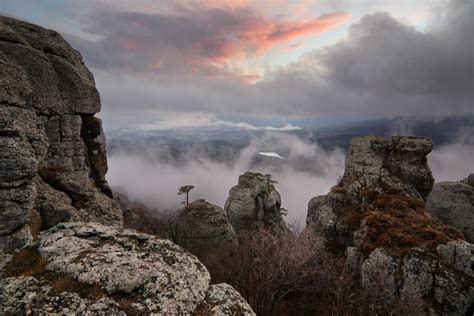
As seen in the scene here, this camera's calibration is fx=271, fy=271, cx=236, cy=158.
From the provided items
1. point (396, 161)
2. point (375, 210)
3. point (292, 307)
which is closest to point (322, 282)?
point (292, 307)

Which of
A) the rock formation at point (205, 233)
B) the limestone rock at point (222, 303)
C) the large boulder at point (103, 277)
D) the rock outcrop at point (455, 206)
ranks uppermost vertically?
the large boulder at point (103, 277)

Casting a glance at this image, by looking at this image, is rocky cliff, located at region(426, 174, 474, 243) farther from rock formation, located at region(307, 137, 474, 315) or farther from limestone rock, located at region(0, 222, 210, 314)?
limestone rock, located at region(0, 222, 210, 314)

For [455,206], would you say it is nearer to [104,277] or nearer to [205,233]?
[205,233]

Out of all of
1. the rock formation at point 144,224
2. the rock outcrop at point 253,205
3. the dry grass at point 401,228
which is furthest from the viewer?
the rock outcrop at point 253,205

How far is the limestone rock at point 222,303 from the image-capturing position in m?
8.02

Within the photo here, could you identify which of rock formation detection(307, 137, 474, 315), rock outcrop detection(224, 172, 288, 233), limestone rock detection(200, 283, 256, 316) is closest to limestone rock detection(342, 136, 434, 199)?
rock formation detection(307, 137, 474, 315)

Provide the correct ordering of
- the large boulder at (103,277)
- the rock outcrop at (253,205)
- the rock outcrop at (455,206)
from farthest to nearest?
the rock outcrop at (253,205) → the rock outcrop at (455,206) → the large boulder at (103,277)

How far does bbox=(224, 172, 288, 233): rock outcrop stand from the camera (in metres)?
63.0

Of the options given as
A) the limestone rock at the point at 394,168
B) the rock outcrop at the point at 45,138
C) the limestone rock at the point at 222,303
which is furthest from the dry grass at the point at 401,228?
the rock outcrop at the point at 45,138

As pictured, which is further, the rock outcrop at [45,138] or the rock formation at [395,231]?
the rock formation at [395,231]

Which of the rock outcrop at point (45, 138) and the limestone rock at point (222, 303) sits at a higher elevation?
the rock outcrop at point (45, 138)

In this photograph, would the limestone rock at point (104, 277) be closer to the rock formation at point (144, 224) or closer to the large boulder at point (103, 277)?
the large boulder at point (103, 277)

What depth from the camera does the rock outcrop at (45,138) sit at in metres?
14.8

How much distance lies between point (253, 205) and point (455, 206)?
37.6 metres
